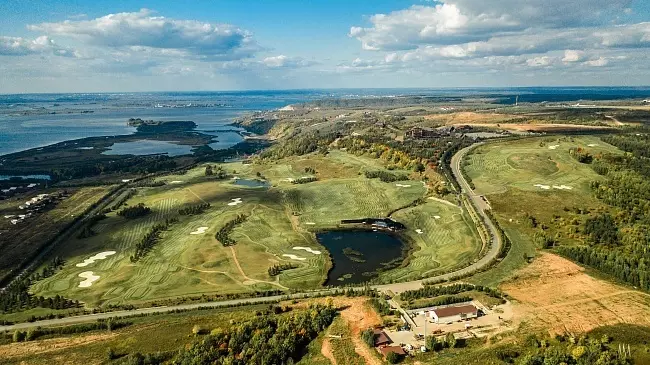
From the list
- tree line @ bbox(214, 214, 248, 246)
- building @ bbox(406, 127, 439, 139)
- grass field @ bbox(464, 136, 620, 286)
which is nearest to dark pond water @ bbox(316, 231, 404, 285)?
tree line @ bbox(214, 214, 248, 246)

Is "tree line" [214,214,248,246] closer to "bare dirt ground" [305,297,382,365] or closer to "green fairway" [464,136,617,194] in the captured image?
"bare dirt ground" [305,297,382,365]

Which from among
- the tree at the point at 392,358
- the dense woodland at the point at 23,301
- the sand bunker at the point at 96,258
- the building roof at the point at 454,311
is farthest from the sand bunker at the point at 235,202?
the tree at the point at 392,358

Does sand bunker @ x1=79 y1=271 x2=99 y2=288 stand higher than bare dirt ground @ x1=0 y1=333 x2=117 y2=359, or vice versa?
bare dirt ground @ x1=0 y1=333 x2=117 y2=359

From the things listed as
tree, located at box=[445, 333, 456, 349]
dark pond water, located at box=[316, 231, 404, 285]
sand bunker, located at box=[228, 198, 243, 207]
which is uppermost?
sand bunker, located at box=[228, 198, 243, 207]

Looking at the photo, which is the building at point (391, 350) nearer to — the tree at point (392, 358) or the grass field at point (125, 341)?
the tree at point (392, 358)

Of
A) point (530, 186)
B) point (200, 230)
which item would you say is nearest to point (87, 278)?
point (200, 230)

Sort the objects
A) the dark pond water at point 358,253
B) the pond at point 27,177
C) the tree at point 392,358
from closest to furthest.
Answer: the tree at point 392,358
the dark pond water at point 358,253
the pond at point 27,177

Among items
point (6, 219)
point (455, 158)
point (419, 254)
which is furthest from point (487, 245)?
point (6, 219)
